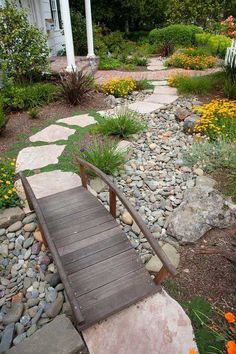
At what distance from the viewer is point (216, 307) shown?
6.30 ft

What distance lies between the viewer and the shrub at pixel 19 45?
5.57m

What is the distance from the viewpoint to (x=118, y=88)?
19.7 ft

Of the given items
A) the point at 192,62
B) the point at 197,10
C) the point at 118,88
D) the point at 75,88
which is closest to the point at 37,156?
the point at 75,88

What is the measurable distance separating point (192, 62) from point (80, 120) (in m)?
5.36

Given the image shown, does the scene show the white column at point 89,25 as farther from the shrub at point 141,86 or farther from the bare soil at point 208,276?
the bare soil at point 208,276

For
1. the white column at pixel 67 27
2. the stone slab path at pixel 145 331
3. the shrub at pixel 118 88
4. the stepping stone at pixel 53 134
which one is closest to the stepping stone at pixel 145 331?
the stone slab path at pixel 145 331

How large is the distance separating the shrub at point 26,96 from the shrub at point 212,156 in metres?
3.30

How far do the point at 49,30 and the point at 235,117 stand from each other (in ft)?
24.4

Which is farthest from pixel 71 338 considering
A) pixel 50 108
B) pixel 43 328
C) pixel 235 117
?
pixel 50 108

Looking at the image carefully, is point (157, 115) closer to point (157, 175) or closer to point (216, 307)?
point (157, 175)

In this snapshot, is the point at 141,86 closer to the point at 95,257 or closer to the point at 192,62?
the point at 192,62

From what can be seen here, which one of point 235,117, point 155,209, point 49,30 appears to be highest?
point 49,30

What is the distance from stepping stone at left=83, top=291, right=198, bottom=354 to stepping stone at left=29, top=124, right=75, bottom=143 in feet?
9.67

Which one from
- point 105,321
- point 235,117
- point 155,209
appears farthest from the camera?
point 235,117
